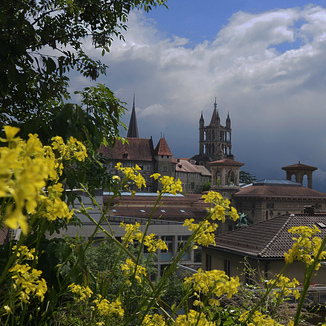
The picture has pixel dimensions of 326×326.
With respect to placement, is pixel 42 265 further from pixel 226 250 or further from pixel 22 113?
pixel 226 250

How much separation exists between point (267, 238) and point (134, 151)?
5555cm

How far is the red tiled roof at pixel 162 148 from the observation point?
73.0 meters

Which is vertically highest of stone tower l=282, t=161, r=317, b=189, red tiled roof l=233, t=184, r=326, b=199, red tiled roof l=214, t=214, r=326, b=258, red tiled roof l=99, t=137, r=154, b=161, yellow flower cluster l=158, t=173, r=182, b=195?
red tiled roof l=99, t=137, r=154, b=161

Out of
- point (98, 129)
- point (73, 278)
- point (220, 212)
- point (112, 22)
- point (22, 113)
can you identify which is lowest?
point (73, 278)

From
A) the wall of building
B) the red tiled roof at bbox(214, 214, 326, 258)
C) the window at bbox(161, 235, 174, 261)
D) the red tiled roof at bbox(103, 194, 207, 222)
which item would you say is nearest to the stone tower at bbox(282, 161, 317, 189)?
the red tiled roof at bbox(103, 194, 207, 222)

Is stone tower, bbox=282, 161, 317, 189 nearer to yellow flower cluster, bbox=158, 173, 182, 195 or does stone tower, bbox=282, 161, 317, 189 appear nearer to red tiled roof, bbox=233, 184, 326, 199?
red tiled roof, bbox=233, 184, 326, 199

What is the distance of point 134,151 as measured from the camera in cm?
7244

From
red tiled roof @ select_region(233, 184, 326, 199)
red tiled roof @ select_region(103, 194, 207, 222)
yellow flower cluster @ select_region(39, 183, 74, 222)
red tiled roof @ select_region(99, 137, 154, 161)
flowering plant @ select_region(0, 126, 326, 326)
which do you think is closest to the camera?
flowering plant @ select_region(0, 126, 326, 326)

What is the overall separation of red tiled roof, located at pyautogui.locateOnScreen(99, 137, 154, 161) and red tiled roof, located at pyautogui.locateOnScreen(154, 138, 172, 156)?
1.35 m

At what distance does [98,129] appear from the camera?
3.95 m

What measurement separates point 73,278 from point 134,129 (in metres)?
104

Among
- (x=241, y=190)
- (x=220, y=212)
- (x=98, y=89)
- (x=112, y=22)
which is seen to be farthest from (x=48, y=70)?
(x=241, y=190)

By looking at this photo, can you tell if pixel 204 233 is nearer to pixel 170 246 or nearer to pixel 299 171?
pixel 170 246

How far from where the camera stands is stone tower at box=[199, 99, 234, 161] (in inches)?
5221
